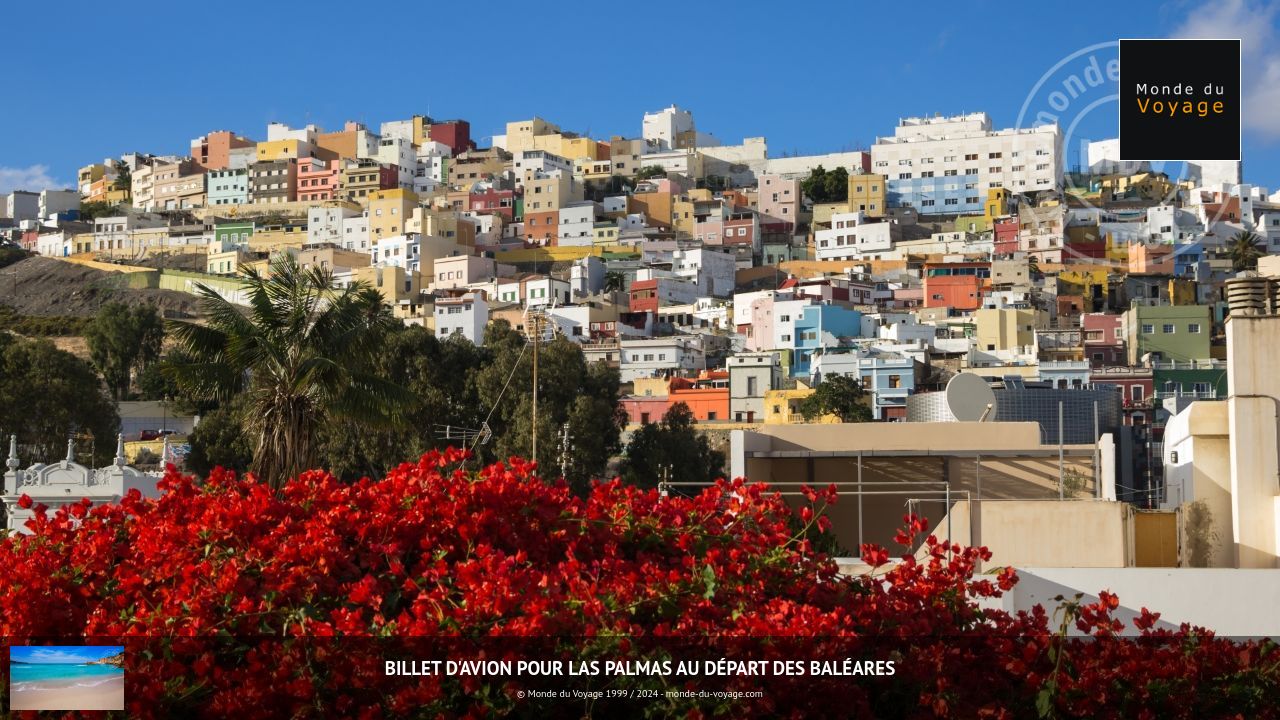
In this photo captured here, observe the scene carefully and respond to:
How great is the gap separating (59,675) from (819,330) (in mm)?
61680

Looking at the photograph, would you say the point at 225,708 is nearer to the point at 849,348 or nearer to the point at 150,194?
the point at 849,348

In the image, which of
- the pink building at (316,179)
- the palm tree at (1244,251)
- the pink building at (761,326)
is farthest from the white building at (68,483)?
the pink building at (316,179)

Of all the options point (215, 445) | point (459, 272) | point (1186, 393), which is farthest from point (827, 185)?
point (215, 445)

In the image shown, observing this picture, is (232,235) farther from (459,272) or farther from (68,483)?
(68,483)

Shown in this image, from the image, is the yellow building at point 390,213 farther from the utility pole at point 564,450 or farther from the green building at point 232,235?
the utility pole at point 564,450

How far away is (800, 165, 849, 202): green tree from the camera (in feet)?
326

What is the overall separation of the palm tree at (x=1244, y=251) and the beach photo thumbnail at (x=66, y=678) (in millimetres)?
76756

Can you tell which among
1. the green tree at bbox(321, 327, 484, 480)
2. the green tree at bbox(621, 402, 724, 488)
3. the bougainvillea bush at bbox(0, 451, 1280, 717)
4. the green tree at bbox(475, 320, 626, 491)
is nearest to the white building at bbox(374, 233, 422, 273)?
the green tree at bbox(321, 327, 484, 480)

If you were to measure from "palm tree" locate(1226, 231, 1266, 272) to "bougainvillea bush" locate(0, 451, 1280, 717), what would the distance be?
74399mm

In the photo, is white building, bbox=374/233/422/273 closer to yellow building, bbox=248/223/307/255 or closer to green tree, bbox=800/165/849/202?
yellow building, bbox=248/223/307/255

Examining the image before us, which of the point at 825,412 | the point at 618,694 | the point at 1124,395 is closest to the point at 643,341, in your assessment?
the point at 825,412

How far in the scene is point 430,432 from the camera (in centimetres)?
4316

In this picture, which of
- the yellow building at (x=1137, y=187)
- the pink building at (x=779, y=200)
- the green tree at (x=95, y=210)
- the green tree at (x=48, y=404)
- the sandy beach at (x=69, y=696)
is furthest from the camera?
the green tree at (x=95, y=210)

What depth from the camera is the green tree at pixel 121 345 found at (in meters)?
68.0
